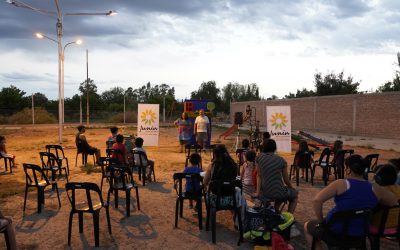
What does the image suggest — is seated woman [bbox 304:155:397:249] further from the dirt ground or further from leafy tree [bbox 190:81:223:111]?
leafy tree [bbox 190:81:223:111]

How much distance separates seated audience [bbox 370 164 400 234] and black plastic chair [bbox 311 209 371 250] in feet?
1.46

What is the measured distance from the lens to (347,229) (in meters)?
3.82

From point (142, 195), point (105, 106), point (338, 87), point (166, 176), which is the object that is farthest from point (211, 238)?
point (105, 106)

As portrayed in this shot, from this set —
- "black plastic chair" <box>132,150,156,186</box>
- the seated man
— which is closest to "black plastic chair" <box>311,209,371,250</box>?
"black plastic chair" <box>132,150,156,186</box>

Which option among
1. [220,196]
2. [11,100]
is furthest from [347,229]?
[11,100]

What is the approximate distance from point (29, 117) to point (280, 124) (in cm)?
3338

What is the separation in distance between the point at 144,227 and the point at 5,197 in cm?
376

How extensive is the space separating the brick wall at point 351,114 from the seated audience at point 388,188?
66.7 feet

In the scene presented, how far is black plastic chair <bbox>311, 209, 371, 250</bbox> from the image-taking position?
374cm

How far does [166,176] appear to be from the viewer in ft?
32.9

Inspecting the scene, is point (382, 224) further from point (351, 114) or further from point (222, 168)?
point (351, 114)

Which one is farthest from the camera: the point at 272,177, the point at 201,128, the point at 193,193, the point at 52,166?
the point at 201,128

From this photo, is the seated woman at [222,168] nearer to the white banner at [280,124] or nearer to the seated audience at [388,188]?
the seated audience at [388,188]

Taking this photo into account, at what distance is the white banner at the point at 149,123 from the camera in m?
14.2
